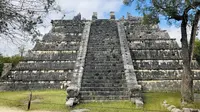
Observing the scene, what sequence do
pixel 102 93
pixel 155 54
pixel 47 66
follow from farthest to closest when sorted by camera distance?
pixel 155 54, pixel 47 66, pixel 102 93

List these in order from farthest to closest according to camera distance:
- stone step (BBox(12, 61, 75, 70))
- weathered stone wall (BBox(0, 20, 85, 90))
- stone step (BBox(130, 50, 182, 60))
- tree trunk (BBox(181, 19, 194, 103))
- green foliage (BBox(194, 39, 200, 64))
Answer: green foliage (BBox(194, 39, 200, 64)) → stone step (BBox(130, 50, 182, 60)) → stone step (BBox(12, 61, 75, 70)) → weathered stone wall (BBox(0, 20, 85, 90)) → tree trunk (BBox(181, 19, 194, 103))

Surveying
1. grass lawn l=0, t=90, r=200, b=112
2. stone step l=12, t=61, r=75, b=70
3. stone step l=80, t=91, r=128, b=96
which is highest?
stone step l=12, t=61, r=75, b=70

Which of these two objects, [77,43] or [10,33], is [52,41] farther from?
[10,33]

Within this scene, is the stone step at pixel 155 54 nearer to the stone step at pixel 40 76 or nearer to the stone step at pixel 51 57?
the stone step at pixel 51 57

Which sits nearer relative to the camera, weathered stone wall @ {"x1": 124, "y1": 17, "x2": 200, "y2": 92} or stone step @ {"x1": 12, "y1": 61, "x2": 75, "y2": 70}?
weathered stone wall @ {"x1": 124, "y1": 17, "x2": 200, "y2": 92}

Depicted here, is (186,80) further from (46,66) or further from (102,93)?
(46,66)

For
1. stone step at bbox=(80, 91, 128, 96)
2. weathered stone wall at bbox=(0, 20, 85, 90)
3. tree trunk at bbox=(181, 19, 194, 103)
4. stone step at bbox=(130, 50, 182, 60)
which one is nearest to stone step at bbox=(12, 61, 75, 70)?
weathered stone wall at bbox=(0, 20, 85, 90)

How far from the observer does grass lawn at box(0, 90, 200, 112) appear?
1080cm

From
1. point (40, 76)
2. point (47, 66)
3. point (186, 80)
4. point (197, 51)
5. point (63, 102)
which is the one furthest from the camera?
point (197, 51)

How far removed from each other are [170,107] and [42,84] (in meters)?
6.79

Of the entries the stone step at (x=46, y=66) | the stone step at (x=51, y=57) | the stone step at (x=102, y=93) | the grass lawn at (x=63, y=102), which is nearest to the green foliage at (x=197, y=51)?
the stone step at (x=51, y=57)

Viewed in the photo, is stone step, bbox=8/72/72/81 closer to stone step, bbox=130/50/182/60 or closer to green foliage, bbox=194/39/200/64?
stone step, bbox=130/50/182/60

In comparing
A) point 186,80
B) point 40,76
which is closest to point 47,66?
point 40,76

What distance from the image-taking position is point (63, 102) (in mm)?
11773
